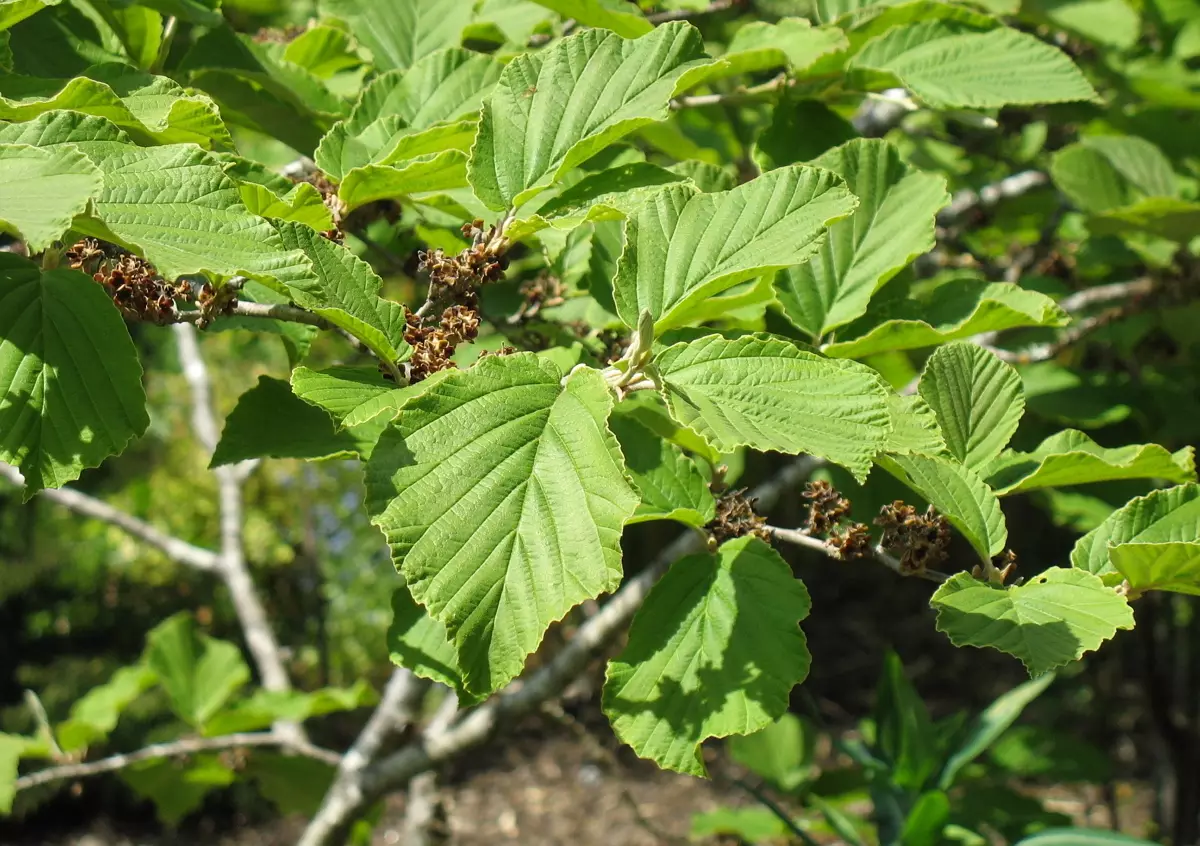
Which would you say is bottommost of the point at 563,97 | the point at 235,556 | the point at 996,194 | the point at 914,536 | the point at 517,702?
the point at 235,556

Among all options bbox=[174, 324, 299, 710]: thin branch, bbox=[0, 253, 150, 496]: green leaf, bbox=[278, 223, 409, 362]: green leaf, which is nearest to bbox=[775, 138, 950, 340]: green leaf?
bbox=[278, 223, 409, 362]: green leaf

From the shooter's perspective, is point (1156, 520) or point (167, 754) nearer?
point (1156, 520)

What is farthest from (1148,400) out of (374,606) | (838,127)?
(374,606)

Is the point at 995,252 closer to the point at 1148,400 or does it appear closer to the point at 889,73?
the point at 1148,400

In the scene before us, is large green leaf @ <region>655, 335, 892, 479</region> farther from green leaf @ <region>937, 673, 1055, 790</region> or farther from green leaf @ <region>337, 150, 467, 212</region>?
green leaf @ <region>937, 673, 1055, 790</region>

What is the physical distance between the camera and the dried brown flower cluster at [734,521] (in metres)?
1.16

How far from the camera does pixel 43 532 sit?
499 cm

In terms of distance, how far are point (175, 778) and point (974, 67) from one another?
226cm

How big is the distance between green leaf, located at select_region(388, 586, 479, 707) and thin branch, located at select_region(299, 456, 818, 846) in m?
0.58

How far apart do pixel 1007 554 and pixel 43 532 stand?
4.95m

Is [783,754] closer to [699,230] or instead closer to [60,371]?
[699,230]

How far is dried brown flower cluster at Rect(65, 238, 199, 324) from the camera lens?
966 millimetres

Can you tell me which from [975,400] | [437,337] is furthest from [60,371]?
[975,400]

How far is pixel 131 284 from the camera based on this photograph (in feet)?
3.16
